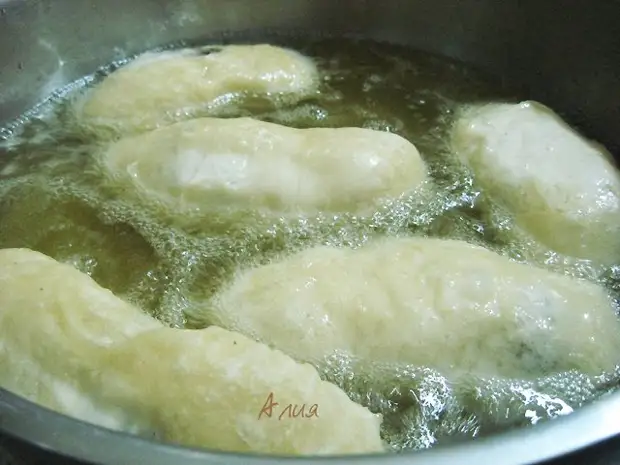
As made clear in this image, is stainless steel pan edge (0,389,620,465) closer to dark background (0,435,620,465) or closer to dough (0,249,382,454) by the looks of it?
dark background (0,435,620,465)

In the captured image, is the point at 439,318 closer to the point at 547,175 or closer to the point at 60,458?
the point at 547,175

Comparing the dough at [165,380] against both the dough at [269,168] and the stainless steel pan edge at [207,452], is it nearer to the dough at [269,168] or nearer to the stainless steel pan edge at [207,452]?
the stainless steel pan edge at [207,452]

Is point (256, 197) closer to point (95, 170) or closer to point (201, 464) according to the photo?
point (95, 170)

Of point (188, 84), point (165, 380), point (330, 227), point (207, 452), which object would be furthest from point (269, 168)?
point (207, 452)

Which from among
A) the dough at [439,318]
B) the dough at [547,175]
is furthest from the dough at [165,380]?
the dough at [547,175]

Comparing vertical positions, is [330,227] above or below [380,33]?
below
